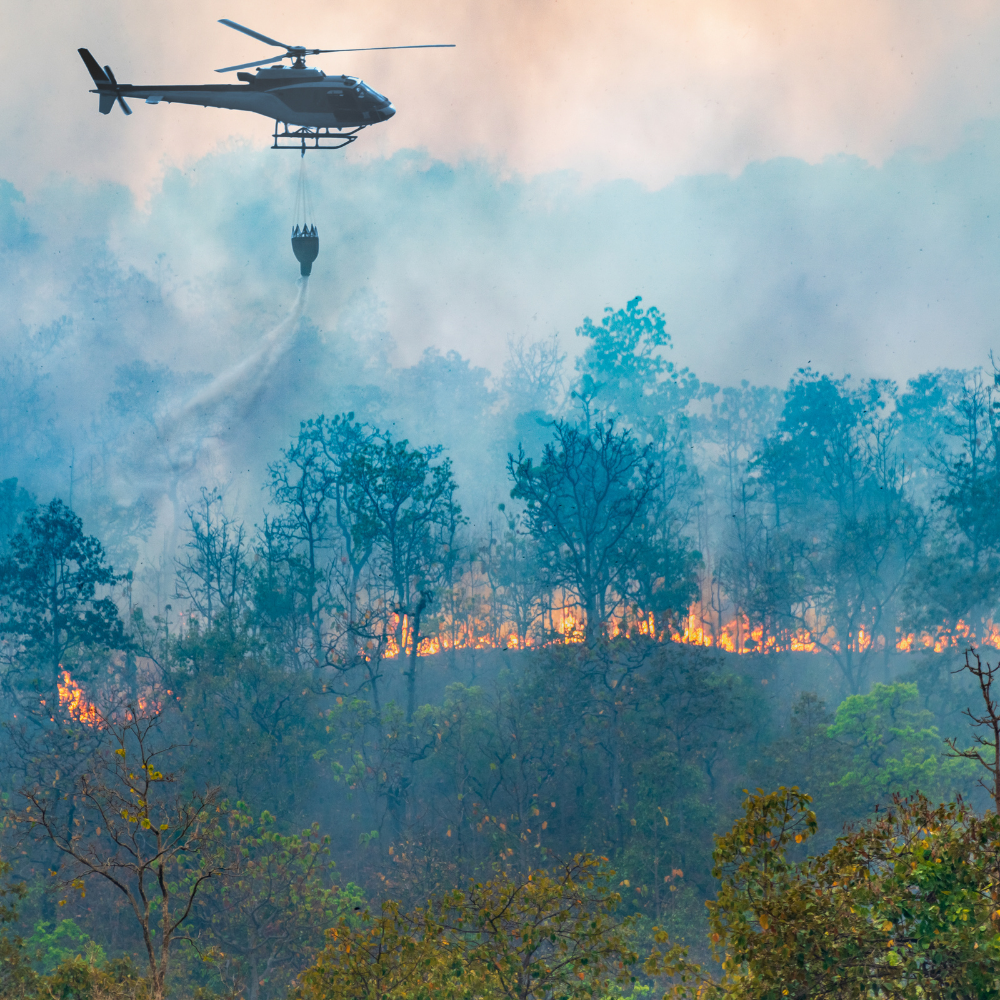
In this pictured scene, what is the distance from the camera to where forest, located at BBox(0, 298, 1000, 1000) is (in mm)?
11523

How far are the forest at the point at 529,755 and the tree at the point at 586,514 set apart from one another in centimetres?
22

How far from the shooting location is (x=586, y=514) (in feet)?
134

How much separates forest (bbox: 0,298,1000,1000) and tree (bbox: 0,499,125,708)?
17cm

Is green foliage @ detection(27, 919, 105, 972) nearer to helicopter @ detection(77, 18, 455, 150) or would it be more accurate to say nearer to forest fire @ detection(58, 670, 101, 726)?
forest fire @ detection(58, 670, 101, 726)

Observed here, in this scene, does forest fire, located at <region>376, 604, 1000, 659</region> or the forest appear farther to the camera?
forest fire, located at <region>376, 604, 1000, 659</region>

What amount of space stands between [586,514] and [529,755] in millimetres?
11580

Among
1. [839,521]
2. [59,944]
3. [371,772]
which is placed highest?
[839,521]

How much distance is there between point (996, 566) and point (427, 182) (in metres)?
76.6

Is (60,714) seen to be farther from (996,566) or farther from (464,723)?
(996,566)

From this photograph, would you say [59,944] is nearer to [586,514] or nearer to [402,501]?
[402,501]

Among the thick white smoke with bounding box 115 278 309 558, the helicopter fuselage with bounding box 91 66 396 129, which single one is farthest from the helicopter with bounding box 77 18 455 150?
the thick white smoke with bounding box 115 278 309 558

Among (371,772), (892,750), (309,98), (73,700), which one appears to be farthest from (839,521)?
(73,700)

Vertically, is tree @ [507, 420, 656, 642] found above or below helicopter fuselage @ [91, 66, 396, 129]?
below

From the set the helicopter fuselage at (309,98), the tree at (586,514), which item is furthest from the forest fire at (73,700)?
the helicopter fuselage at (309,98)
